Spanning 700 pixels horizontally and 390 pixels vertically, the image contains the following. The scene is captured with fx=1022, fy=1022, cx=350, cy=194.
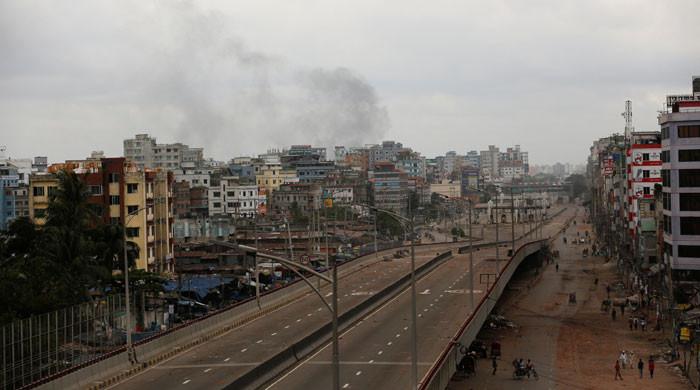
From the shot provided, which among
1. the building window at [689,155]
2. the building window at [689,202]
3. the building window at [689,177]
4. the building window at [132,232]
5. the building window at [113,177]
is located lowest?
the building window at [132,232]

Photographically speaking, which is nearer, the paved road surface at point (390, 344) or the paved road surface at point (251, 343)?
the paved road surface at point (251, 343)

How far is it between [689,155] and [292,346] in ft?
140

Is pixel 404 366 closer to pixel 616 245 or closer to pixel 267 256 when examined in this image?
pixel 267 256

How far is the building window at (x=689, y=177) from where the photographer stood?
81000 mm

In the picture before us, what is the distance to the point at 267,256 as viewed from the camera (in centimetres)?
2655

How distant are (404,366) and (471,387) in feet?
A: 17.2

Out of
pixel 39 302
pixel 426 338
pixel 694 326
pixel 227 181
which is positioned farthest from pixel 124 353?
pixel 227 181

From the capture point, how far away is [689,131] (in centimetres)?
8150

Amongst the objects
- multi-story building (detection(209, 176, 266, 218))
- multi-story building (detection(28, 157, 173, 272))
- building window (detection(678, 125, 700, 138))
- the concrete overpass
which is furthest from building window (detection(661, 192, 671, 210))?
multi-story building (detection(209, 176, 266, 218))

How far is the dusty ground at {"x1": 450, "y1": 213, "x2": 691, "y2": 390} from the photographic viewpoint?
56.6 metres

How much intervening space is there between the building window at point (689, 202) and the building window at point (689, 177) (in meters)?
0.85

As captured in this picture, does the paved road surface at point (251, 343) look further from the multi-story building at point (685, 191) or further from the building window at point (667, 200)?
the building window at point (667, 200)

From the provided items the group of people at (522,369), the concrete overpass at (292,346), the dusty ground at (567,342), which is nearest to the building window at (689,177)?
the dusty ground at (567,342)

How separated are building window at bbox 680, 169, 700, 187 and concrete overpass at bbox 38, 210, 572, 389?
18.9 meters
